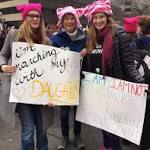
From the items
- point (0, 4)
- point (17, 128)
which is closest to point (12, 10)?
point (0, 4)

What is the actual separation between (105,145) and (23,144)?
940mm

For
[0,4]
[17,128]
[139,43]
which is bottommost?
[17,128]

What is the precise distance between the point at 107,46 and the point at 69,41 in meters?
0.65

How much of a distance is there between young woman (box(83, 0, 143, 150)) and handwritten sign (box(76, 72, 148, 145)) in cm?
13

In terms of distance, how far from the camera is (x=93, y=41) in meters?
4.60

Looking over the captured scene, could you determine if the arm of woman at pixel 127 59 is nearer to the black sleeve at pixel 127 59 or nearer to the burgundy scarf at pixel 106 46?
the black sleeve at pixel 127 59

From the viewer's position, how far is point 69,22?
4836 millimetres

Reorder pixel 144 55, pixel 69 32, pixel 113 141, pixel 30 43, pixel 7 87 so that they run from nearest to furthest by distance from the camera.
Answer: pixel 30 43, pixel 7 87, pixel 113 141, pixel 69 32, pixel 144 55

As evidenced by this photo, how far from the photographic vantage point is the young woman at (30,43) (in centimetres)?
447

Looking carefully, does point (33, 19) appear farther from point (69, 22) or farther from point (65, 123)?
point (65, 123)

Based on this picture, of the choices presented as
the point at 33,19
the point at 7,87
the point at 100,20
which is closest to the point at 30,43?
the point at 33,19

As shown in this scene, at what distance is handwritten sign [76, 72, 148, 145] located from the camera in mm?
4320

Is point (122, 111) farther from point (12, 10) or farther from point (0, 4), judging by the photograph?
point (0, 4)

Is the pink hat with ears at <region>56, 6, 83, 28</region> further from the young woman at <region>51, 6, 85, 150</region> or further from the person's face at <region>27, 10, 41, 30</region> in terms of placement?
the person's face at <region>27, 10, 41, 30</region>
